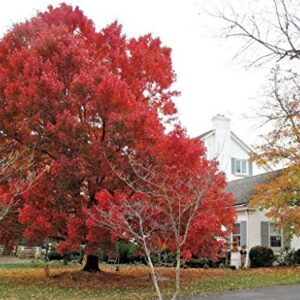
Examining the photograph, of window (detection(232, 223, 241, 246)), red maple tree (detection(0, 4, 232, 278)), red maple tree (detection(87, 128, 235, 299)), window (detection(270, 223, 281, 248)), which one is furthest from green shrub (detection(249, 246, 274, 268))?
red maple tree (detection(0, 4, 232, 278))

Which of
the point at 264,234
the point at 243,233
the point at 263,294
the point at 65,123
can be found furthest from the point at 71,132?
the point at 264,234

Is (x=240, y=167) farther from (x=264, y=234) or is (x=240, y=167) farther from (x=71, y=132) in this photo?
(x=71, y=132)

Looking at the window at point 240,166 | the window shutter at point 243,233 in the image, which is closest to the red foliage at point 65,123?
the window shutter at point 243,233

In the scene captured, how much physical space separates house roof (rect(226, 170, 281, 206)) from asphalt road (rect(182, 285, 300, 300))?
10747 mm

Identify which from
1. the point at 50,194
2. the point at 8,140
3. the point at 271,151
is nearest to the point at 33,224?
the point at 50,194

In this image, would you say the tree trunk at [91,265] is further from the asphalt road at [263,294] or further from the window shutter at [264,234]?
the window shutter at [264,234]

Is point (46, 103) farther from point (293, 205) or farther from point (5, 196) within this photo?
point (293, 205)

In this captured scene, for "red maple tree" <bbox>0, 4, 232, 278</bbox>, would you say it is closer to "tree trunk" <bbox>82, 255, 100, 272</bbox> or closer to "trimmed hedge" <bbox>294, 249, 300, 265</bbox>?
"tree trunk" <bbox>82, 255, 100, 272</bbox>

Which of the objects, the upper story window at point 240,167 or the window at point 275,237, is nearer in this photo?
the window at point 275,237

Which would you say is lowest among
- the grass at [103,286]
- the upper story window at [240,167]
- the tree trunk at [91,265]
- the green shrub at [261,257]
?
the grass at [103,286]

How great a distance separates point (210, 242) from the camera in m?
15.7

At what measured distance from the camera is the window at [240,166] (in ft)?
124

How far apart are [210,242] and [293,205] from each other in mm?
8111

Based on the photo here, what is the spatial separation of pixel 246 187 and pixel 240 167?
29.8 feet
